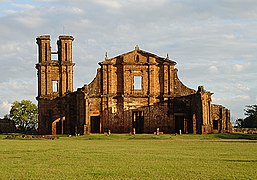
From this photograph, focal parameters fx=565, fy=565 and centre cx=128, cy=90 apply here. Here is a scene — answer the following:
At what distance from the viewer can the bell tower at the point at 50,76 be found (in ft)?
231

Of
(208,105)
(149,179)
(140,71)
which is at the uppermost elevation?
(140,71)

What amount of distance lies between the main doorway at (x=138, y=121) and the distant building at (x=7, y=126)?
75.0 feet

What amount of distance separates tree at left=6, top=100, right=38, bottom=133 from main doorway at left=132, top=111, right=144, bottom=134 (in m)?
28.6

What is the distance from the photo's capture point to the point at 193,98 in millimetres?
64875

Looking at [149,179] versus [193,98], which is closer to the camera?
[149,179]

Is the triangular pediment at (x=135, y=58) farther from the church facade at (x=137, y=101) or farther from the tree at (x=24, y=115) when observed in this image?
the tree at (x=24, y=115)

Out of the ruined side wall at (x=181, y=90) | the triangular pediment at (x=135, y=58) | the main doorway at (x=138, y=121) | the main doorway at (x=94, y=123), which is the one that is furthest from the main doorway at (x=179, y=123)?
the main doorway at (x=94, y=123)

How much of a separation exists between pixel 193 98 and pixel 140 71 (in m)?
7.09

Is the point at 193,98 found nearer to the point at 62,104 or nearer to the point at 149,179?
the point at 62,104

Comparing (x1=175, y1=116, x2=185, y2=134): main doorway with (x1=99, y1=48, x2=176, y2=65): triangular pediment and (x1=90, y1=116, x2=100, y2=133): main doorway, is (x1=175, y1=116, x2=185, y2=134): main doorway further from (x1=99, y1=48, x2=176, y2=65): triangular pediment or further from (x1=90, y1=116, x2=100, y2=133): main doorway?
(x1=90, y1=116, x2=100, y2=133): main doorway

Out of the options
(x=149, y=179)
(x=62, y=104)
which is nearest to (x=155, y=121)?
(x=62, y=104)

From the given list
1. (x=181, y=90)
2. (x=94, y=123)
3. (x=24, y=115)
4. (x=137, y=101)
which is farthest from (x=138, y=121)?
(x=24, y=115)

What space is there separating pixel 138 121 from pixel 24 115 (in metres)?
30.9

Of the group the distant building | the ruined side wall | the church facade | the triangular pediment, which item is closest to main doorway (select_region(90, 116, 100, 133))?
the church facade
